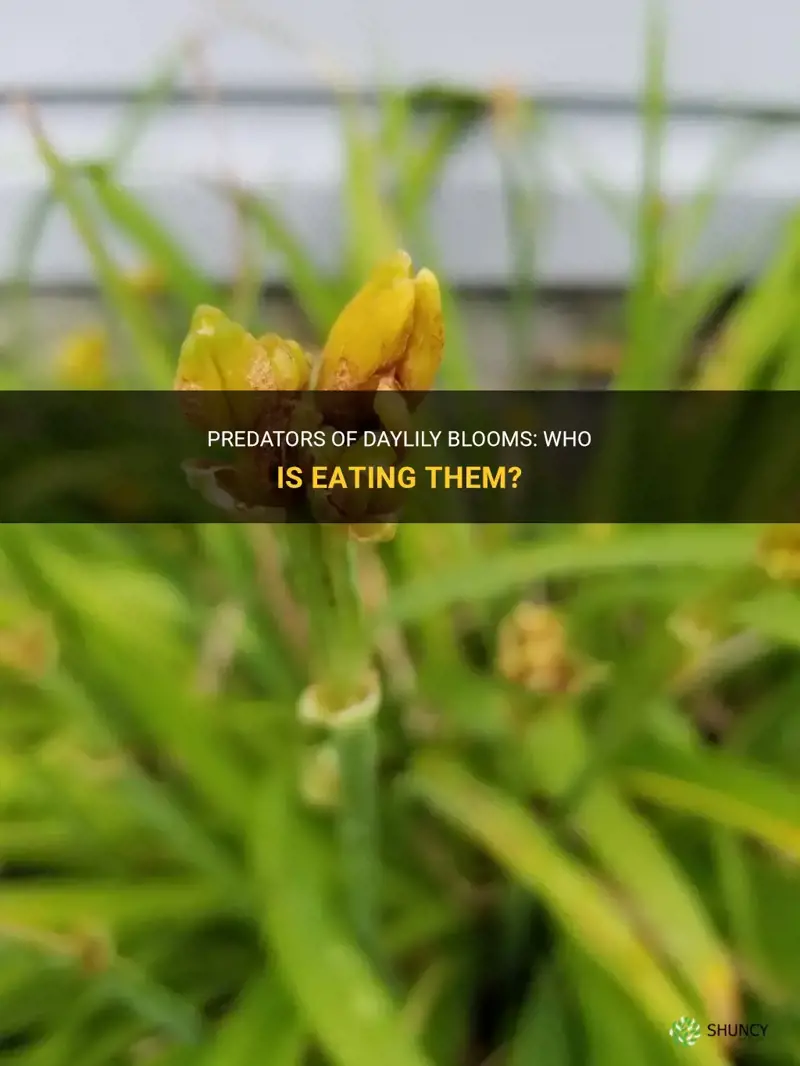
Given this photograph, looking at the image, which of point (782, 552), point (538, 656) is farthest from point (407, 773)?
point (782, 552)

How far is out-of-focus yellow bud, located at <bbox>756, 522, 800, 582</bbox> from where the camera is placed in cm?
30

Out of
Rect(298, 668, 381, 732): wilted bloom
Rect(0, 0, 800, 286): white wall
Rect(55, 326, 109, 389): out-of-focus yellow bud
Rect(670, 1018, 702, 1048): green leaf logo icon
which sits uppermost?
Rect(0, 0, 800, 286): white wall

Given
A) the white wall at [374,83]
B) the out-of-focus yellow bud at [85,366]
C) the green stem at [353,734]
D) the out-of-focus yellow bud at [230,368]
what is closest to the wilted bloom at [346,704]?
the green stem at [353,734]

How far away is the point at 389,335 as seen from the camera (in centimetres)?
18

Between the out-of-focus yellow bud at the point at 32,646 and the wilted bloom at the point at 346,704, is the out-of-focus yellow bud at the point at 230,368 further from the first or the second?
the out-of-focus yellow bud at the point at 32,646

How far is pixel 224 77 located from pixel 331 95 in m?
0.07

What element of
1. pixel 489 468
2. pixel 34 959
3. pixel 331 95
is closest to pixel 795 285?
pixel 489 468

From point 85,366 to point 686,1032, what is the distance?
454 millimetres

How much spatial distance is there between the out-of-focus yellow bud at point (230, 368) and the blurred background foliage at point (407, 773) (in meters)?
0.12

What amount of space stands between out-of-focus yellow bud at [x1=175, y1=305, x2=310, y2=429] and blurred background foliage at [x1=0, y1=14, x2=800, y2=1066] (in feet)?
0.39

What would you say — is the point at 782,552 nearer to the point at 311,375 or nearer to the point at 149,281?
the point at 311,375

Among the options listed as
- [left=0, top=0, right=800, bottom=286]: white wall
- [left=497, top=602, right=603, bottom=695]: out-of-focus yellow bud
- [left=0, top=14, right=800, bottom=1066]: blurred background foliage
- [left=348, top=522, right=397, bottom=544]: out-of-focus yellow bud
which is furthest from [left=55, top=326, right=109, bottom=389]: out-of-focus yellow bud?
[left=348, top=522, right=397, bottom=544]: out-of-focus yellow bud

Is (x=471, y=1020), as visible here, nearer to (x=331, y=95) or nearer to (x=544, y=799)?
(x=544, y=799)

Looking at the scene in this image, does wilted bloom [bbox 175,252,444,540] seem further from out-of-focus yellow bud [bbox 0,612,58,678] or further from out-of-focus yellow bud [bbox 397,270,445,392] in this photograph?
out-of-focus yellow bud [bbox 0,612,58,678]
